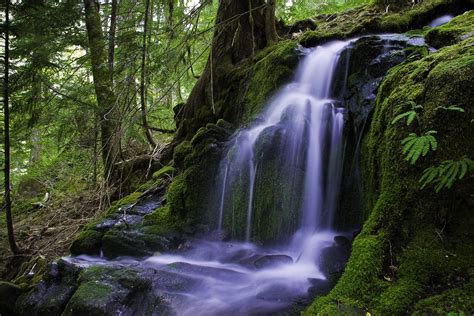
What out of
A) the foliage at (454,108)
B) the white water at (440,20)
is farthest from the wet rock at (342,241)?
the white water at (440,20)

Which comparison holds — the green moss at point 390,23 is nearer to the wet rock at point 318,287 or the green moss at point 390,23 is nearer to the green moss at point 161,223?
the green moss at point 161,223

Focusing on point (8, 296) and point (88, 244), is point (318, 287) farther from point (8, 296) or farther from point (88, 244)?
point (8, 296)

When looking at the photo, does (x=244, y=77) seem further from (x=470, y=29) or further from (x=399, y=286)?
(x=399, y=286)

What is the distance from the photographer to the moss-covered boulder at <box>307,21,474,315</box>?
94.5 inches

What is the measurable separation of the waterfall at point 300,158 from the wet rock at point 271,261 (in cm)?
49

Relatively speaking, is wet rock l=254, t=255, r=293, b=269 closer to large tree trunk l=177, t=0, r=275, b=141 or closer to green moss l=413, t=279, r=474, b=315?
green moss l=413, t=279, r=474, b=315

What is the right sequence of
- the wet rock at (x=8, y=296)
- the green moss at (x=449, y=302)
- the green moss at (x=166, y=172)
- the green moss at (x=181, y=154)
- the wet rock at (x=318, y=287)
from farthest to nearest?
the green moss at (x=166, y=172)
the green moss at (x=181, y=154)
the wet rock at (x=8, y=296)
the wet rock at (x=318, y=287)
the green moss at (x=449, y=302)

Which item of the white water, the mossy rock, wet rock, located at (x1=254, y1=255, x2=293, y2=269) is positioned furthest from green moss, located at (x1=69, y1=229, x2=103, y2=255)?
the white water

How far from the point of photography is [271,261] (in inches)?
155

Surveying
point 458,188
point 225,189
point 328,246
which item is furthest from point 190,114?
point 458,188

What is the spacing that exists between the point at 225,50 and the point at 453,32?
12.8ft

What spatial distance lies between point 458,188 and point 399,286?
33.3 inches

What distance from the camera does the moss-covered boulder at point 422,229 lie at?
2400 mm

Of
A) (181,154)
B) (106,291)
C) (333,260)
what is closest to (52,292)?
(106,291)
